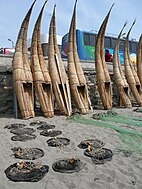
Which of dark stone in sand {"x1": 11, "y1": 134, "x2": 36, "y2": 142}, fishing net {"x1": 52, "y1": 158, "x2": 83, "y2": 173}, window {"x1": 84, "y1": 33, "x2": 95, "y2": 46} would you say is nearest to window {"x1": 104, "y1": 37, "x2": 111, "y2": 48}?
window {"x1": 84, "y1": 33, "x2": 95, "y2": 46}

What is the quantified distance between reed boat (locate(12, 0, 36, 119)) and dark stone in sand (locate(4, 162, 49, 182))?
3.25 meters

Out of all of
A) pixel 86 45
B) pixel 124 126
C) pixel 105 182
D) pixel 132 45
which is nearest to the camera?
pixel 105 182

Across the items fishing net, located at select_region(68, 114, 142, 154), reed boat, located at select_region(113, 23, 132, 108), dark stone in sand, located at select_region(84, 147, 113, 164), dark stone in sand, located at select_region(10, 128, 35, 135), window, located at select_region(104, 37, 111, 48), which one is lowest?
fishing net, located at select_region(68, 114, 142, 154)

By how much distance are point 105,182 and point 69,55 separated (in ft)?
18.8

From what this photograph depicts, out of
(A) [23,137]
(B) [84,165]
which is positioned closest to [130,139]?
(B) [84,165]

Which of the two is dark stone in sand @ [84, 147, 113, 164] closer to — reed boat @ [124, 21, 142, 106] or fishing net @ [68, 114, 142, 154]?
fishing net @ [68, 114, 142, 154]

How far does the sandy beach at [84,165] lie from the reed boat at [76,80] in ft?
7.44

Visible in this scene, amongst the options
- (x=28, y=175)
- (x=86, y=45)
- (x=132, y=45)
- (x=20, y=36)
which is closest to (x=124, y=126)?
(x=28, y=175)

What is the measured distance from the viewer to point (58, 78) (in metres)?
6.86

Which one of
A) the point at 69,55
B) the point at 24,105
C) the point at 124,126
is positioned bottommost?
the point at 124,126

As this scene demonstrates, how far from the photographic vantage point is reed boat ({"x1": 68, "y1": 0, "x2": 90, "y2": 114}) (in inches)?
277

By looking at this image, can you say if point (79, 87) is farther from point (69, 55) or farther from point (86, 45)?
point (86, 45)

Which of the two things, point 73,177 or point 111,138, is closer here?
point 73,177

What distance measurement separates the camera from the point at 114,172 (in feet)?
8.95
